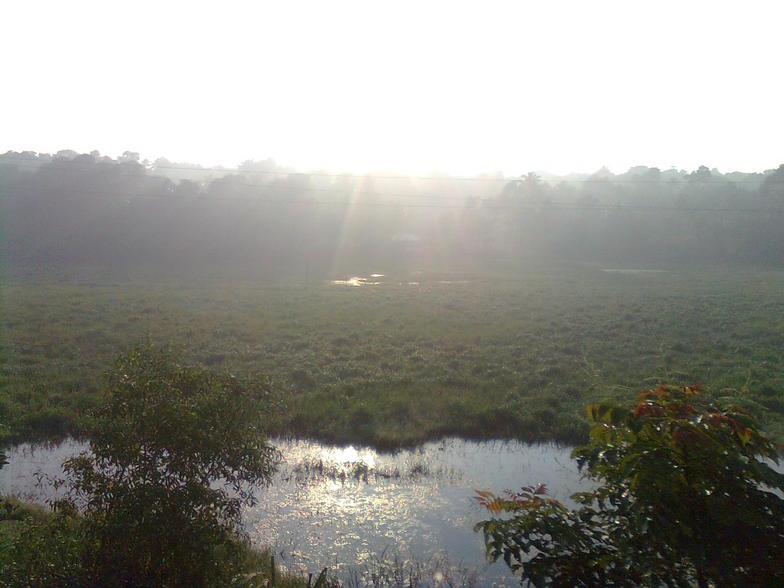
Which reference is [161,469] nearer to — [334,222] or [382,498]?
[382,498]

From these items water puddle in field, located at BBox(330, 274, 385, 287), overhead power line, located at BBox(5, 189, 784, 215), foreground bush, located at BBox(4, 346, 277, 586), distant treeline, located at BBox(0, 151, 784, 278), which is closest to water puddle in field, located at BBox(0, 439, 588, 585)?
foreground bush, located at BBox(4, 346, 277, 586)

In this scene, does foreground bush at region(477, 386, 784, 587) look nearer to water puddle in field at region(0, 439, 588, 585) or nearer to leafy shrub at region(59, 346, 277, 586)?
leafy shrub at region(59, 346, 277, 586)

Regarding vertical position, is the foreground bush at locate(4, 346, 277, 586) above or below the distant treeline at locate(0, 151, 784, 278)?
above

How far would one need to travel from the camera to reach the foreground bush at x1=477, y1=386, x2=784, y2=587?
3.28 m

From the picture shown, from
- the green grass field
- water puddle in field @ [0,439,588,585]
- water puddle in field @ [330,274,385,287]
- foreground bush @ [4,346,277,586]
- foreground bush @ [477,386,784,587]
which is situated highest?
foreground bush @ [477,386,784,587]

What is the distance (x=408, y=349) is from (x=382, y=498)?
1053cm

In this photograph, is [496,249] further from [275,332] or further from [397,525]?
[397,525]

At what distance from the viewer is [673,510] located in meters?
3.40

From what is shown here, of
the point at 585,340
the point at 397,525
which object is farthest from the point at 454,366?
the point at 397,525

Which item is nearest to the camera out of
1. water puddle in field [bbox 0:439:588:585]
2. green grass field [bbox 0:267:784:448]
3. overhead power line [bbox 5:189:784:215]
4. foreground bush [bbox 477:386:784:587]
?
foreground bush [bbox 477:386:784:587]

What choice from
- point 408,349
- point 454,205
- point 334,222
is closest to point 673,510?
point 408,349

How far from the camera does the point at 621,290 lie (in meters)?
39.0

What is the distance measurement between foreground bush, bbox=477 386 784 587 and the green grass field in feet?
4.90

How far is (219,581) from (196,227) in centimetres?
5716
